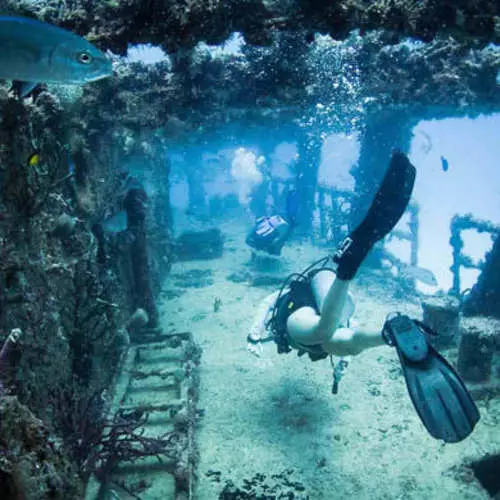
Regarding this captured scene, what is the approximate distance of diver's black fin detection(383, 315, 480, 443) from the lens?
346 centimetres

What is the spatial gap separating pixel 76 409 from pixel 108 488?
1.07 meters

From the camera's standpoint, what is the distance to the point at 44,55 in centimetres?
226

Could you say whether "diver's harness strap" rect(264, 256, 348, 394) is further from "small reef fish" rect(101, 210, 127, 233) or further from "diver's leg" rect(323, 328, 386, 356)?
"small reef fish" rect(101, 210, 127, 233)

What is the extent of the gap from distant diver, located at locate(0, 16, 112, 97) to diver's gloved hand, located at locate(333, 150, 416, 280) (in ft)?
9.44

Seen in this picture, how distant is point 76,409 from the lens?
4512mm

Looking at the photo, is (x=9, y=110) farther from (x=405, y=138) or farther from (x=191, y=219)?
(x=191, y=219)

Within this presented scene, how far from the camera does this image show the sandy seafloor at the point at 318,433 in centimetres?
510

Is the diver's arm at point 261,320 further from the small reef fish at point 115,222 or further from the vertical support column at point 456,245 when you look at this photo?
the vertical support column at point 456,245

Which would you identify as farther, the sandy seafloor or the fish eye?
the sandy seafloor

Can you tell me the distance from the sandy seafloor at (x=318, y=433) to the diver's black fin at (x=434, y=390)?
7.01 feet

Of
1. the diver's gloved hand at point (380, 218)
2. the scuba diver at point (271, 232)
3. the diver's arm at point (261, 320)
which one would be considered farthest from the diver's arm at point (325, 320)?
the scuba diver at point (271, 232)

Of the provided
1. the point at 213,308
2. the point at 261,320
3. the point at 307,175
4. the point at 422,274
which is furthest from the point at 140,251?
the point at 307,175

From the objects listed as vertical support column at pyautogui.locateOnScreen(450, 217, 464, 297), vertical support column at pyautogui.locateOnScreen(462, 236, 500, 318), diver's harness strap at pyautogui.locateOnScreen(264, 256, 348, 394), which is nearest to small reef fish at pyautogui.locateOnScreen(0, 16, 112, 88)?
diver's harness strap at pyautogui.locateOnScreen(264, 256, 348, 394)

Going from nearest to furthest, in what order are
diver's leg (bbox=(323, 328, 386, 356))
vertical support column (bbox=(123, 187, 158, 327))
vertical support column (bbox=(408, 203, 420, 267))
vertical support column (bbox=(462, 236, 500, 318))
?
diver's leg (bbox=(323, 328, 386, 356)) < vertical support column (bbox=(123, 187, 158, 327)) < vertical support column (bbox=(462, 236, 500, 318)) < vertical support column (bbox=(408, 203, 420, 267))
